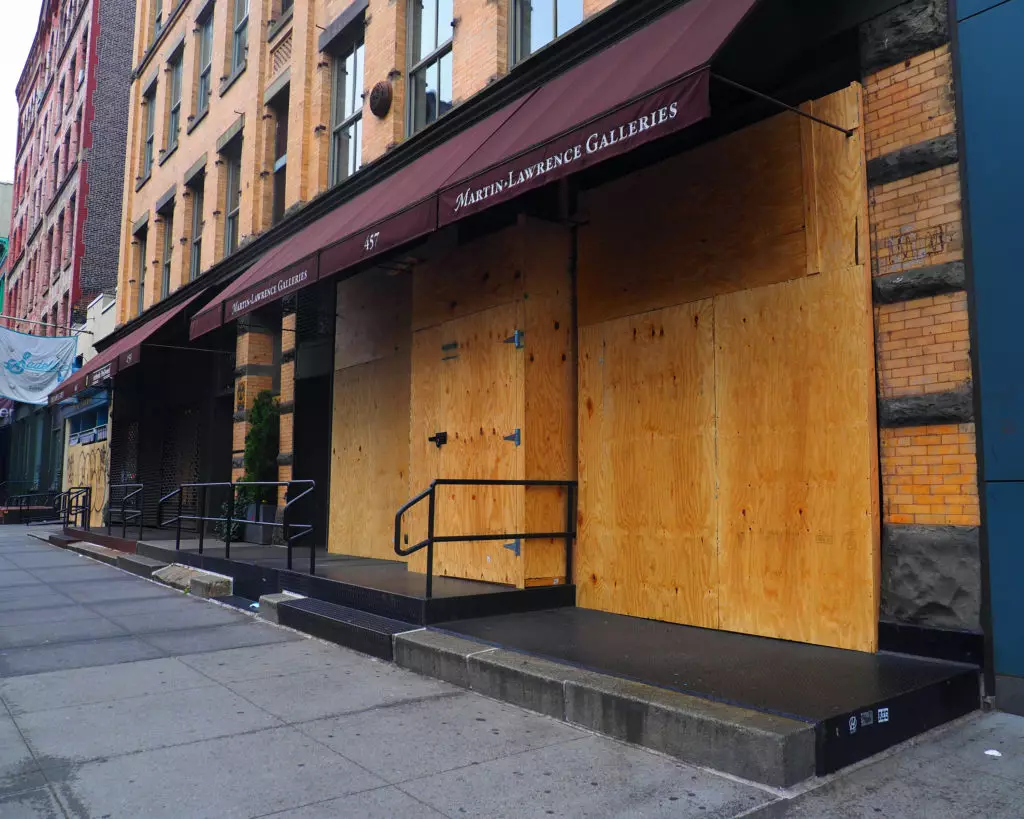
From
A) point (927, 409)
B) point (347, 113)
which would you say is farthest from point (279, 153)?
point (927, 409)

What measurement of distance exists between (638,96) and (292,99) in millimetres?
10069

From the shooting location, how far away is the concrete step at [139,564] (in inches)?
459

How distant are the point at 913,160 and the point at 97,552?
45.7ft

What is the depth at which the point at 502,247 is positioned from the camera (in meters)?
7.95

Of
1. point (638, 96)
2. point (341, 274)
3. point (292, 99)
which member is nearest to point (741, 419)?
point (638, 96)

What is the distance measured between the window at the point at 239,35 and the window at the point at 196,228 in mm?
2475

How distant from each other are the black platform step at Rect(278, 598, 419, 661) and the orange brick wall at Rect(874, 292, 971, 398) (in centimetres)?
403

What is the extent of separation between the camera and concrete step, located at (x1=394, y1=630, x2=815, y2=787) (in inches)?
145

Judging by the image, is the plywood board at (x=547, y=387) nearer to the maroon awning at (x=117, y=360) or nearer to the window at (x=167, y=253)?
the maroon awning at (x=117, y=360)

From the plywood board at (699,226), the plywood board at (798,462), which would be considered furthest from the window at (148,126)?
the plywood board at (798,462)

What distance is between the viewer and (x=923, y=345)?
5.08 m

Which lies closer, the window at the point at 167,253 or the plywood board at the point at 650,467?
the plywood board at the point at 650,467

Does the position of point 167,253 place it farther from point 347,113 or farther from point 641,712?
point 641,712

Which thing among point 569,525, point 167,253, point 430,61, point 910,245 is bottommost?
point 569,525
